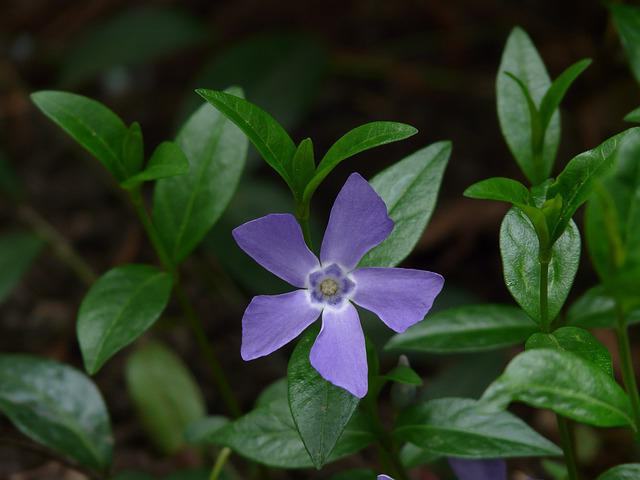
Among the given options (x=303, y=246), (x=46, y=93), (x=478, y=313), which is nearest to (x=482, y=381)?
(x=478, y=313)

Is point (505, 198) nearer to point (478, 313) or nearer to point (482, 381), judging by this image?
point (478, 313)

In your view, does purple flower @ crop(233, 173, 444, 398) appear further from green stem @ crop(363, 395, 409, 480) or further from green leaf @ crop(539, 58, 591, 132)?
green leaf @ crop(539, 58, 591, 132)

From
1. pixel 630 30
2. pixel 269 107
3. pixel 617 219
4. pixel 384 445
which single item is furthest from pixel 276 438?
pixel 269 107

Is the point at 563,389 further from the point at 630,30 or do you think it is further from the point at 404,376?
the point at 630,30

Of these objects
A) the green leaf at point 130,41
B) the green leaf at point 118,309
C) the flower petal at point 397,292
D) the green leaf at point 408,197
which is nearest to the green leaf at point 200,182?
the green leaf at point 118,309

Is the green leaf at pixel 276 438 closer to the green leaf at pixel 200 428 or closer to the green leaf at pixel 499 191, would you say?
the green leaf at pixel 200 428

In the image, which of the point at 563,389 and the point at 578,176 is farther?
the point at 578,176
